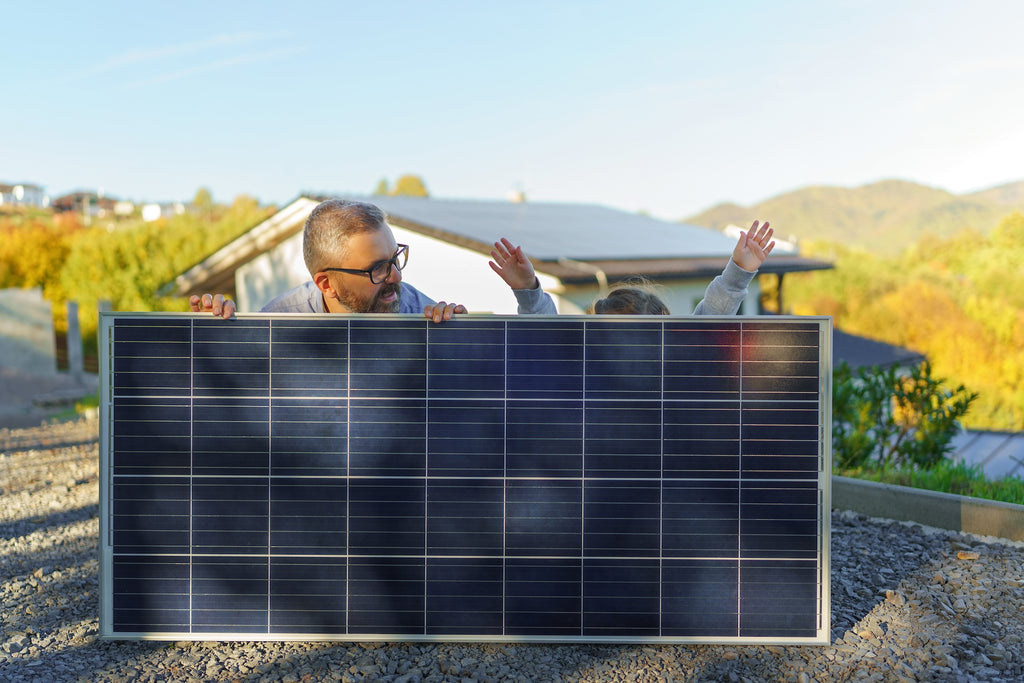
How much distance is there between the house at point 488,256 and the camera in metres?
13.3

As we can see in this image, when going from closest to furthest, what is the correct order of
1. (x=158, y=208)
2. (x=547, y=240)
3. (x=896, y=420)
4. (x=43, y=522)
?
(x=43, y=522) < (x=896, y=420) < (x=547, y=240) < (x=158, y=208)

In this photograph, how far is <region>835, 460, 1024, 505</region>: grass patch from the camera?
6.97 metres

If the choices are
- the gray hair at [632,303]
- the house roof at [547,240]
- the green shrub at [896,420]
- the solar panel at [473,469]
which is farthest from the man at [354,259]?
the house roof at [547,240]

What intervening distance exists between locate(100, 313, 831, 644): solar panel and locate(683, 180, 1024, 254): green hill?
321 feet

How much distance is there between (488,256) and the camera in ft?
45.2

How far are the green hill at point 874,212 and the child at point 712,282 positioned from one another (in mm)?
96768

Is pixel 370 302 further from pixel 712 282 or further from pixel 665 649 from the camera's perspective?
pixel 665 649

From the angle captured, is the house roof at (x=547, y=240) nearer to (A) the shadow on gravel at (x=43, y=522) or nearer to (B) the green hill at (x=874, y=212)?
(A) the shadow on gravel at (x=43, y=522)

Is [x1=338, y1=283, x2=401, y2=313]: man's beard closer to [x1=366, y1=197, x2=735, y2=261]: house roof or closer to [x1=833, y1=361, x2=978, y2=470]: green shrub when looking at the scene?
[x1=833, y1=361, x2=978, y2=470]: green shrub

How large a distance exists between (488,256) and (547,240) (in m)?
1.87

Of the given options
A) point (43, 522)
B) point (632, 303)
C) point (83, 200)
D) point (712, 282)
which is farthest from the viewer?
point (83, 200)

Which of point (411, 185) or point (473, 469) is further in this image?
point (411, 185)

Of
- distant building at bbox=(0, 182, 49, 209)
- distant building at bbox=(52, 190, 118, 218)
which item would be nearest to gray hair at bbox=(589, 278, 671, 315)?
distant building at bbox=(52, 190, 118, 218)

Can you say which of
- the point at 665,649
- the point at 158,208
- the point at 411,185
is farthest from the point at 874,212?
the point at 665,649
